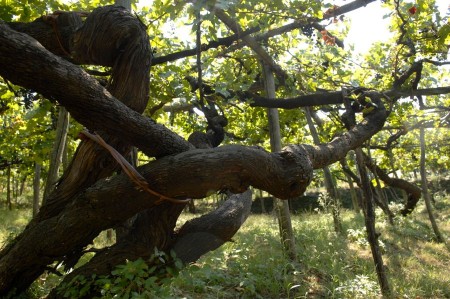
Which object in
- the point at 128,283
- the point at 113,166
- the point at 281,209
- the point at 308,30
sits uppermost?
the point at 308,30

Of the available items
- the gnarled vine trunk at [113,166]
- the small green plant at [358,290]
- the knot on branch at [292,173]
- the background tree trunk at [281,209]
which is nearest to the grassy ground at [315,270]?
the small green plant at [358,290]

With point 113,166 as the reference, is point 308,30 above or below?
above

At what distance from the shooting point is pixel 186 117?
865 centimetres

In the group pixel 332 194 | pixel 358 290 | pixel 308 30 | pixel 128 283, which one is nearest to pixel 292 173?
pixel 128 283

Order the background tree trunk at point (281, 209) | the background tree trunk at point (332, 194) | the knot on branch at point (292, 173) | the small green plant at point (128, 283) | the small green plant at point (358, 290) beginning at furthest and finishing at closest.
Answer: the background tree trunk at point (332, 194)
the background tree trunk at point (281, 209)
the small green plant at point (358, 290)
the knot on branch at point (292, 173)
the small green plant at point (128, 283)

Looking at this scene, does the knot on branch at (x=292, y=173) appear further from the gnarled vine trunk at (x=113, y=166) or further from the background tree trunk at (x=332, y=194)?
the background tree trunk at (x=332, y=194)

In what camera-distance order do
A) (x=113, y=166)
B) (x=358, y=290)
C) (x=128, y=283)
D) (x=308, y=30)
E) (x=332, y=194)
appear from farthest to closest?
(x=332, y=194) → (x=308, y=30) → (x=358, y=290) → (x=113, y=166) → (x=128, y=283)

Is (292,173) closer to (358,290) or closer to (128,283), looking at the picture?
(128,283)

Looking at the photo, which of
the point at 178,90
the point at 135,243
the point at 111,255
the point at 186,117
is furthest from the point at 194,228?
the point at 186,117

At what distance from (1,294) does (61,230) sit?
2.68 ft

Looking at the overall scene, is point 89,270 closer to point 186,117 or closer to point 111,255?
→ point 111,255

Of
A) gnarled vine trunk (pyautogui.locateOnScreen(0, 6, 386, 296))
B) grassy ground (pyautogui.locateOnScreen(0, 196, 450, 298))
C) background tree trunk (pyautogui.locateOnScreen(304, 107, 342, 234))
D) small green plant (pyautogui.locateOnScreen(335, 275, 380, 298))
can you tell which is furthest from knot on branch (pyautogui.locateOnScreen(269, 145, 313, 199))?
background tree trunk (pyautogui.locateOnScreen(304, 107, 342, 234))

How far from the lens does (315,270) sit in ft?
18.6

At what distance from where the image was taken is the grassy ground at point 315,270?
399 cm
